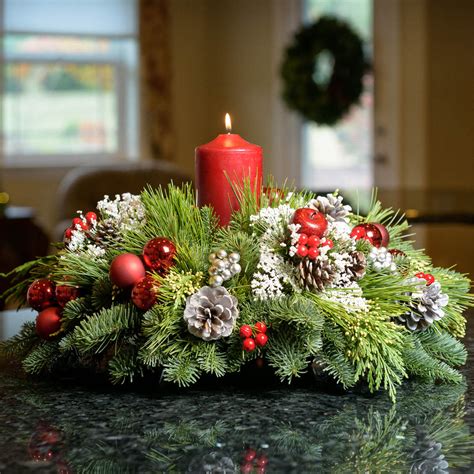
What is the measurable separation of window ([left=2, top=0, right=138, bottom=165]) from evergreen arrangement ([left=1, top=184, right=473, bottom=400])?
5.11m

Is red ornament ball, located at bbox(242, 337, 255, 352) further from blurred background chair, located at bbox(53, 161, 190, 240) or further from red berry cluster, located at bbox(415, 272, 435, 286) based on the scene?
blurred background chair, located at bbox(53, 161, 190, 240)

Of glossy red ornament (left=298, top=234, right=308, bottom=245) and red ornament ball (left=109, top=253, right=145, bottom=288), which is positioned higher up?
glossy red ornament (left=298, top=234, right=308, bottom=245)

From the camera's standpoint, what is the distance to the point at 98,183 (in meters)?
4.53

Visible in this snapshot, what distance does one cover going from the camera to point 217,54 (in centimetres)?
643

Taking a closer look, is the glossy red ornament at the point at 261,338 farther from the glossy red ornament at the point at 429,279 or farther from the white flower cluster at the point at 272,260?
A: the glossy red ornament at the point at 429,279

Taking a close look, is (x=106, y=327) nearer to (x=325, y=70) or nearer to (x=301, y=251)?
(x=301, y=251)

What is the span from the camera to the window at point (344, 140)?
17.7 feet

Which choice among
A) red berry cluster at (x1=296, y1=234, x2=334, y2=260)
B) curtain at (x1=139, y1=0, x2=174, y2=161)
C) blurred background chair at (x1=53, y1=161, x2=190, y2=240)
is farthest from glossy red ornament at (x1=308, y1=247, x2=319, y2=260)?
curtain at (x1=139, y1=0, x2=174, y2=161)

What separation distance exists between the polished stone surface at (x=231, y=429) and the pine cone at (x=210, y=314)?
0.20ft

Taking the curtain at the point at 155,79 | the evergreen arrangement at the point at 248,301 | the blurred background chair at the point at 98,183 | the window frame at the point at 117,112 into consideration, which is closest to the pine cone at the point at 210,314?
the evergreen arrangement at the point at 248,301

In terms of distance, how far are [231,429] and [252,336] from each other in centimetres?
9

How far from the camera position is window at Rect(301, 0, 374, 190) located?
17.7 ft

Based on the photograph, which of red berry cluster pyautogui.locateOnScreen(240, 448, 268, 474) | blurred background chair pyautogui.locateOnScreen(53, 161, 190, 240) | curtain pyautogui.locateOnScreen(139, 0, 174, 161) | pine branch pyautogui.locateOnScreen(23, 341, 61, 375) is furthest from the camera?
curtain pyautogui.locateOnScreen(139, 0, 174, 161)

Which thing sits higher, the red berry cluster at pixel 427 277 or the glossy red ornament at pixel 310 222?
the glossy red ornament at pixel 310 222
